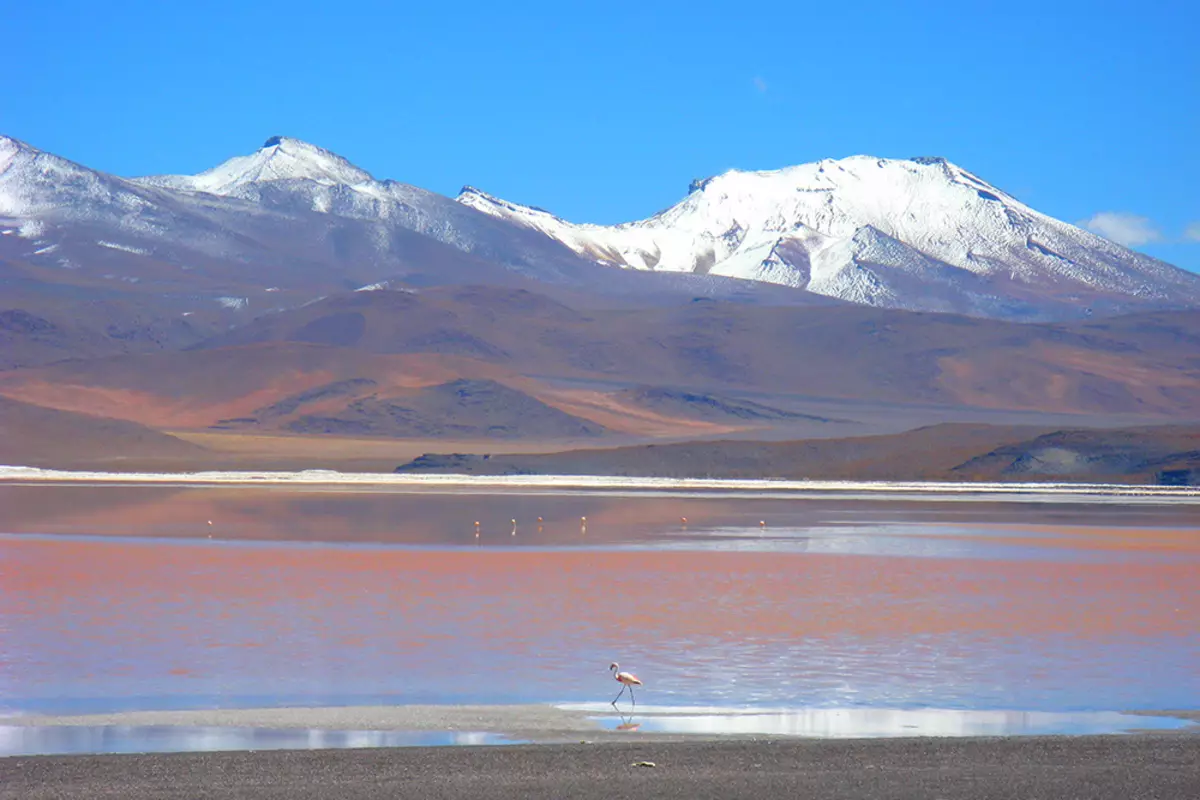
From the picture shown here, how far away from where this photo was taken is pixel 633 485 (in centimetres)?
6172

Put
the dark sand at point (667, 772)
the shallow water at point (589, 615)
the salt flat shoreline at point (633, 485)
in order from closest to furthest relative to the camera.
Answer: the dark sand at point (667, 772), the shallow water at point (589, 615), the salt flat shoreline at point (633, 485)

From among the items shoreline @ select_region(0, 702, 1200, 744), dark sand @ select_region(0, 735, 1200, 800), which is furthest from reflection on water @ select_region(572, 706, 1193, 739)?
dark sand @ select_region(0, 735, 1200, 800)

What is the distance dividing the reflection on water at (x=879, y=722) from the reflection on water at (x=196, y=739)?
151 cm

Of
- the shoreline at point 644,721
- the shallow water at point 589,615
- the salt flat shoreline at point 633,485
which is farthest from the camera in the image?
the salt flat shoreline at point 633,485

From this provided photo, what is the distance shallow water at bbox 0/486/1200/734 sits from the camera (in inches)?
583

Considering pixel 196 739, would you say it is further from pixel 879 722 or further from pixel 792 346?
pixel 792 346

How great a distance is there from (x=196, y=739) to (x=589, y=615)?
8.28m

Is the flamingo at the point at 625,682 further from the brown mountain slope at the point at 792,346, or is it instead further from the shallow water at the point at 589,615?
the brown mountain slope at the point at 792,346

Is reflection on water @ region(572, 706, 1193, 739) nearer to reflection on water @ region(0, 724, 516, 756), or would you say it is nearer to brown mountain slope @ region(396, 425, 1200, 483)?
reflection on water @ region(0, 724, 516, 756)

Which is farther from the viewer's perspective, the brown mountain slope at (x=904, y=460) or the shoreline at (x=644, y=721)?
the brown mountain slope at (x=904, y=460)

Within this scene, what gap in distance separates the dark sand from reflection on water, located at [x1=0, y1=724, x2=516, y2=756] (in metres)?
0.54

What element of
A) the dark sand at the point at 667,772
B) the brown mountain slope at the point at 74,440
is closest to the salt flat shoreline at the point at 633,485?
the brown mountain slope at the point at 74,440

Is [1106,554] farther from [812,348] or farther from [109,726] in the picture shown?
[812,348]

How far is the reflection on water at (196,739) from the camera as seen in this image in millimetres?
11883
